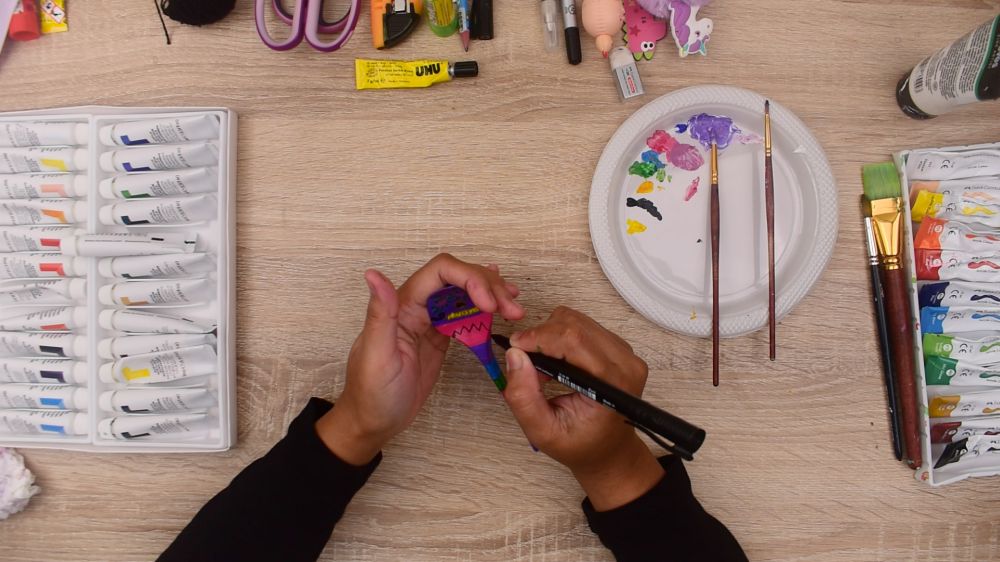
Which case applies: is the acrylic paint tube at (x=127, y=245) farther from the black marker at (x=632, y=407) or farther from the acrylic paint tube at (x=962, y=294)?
the acrylic paint tube at (x=962, y=294)

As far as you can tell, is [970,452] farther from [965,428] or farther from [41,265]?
[41,265]

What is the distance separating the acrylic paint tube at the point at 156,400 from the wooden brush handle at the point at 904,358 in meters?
0.76

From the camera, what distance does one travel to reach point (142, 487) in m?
0.67

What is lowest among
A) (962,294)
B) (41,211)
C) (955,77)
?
(962,294)

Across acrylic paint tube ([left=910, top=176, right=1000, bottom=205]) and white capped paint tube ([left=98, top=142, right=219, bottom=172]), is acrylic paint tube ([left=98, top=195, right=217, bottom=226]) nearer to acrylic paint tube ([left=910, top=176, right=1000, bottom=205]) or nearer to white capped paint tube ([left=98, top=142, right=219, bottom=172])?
white capped paint tube ([left=98, top=142, right=219, bottom=172])

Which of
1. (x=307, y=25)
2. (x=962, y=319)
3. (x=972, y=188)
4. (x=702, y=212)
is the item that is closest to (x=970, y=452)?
(x=962, y=319)

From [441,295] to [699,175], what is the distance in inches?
12.7

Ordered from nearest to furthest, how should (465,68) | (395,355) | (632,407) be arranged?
(632,407), (395,355), (465,68)

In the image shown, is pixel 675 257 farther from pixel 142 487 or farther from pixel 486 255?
pixel 142 487

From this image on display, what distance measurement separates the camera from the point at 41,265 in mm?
662

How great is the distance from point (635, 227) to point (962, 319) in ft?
1.20

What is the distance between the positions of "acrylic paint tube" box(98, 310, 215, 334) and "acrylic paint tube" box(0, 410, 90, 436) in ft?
0.35

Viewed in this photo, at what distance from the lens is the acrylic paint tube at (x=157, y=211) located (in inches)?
25.6

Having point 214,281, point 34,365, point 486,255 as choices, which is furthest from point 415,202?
point 34,365
